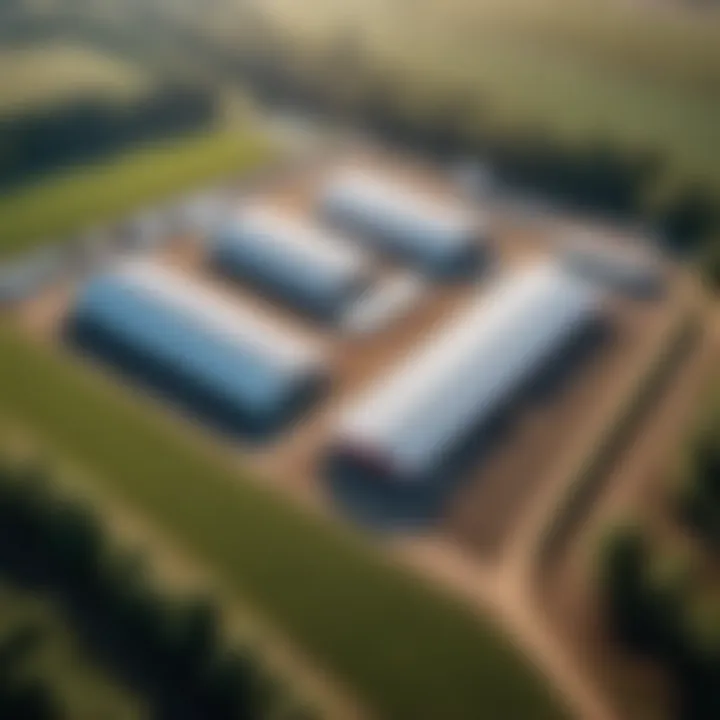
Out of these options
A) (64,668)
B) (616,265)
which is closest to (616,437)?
(616,265)

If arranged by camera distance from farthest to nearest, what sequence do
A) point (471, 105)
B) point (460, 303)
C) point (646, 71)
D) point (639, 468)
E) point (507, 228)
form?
point (646, 71), point (471, 105), point (507, 228), point (460, 303), point (639, 468)

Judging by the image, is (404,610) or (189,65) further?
(189,65)

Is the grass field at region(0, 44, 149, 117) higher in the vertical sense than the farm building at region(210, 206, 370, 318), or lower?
higher

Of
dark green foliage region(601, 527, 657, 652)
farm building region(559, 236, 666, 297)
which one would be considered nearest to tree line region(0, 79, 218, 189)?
farm building region(559, 236, 666, 297)

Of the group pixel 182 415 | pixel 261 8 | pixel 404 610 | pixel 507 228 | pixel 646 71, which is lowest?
pixel 404 610

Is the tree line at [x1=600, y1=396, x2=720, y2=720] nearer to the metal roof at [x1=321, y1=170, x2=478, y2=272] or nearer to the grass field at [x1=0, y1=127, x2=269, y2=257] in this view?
the metal roof at [x1=321, y1=170, x2=478, y2=272]

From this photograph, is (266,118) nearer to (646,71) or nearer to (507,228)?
(507,228)

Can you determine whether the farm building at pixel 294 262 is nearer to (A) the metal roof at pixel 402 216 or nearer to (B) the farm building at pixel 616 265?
→ (A) the metal roof at pixel 402 216

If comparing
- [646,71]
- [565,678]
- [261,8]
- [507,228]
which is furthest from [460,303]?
[261,8]
